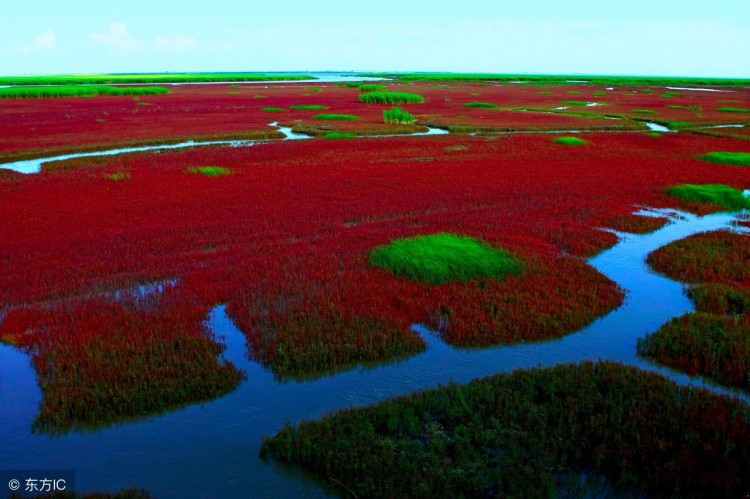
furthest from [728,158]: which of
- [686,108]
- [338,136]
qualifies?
[686,108]

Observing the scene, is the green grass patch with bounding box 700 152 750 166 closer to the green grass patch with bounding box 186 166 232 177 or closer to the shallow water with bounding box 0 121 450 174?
the shallow water with bounding box 0 121 450 174

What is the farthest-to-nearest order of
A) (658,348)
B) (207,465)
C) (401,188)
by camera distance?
(401,188), (658,348), (207,465)

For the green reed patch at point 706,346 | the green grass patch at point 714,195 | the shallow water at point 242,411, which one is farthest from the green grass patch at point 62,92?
the green reed patch at point 706,346

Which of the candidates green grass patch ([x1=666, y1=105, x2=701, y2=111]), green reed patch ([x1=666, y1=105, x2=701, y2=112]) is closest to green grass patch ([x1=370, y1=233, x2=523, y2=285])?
green reed patch ([x1=666, y1=105, x2=701, y2=112])

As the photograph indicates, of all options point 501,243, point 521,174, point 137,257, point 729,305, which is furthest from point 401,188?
point 729,305

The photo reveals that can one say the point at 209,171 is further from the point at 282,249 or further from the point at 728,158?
the point at 728,158

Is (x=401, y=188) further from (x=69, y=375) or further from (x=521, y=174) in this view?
(x=69, y=375)
